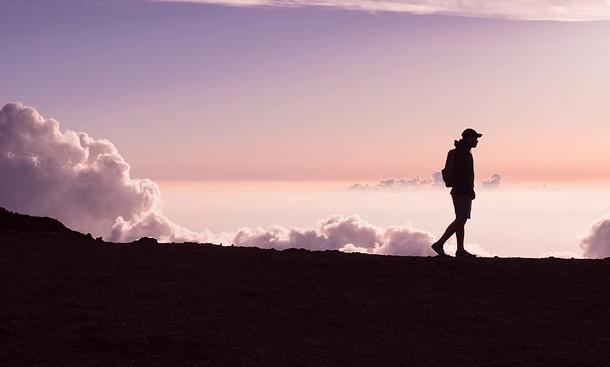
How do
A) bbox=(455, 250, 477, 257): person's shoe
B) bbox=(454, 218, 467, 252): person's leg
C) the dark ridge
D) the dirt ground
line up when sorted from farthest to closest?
the dark ridge, bbox=(454, 218, 467, 252): person's leg, bbox=(455, 250, 477, 257): person's shoe, the dirt ground

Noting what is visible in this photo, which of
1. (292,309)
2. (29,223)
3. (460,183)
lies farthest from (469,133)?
(29,223)

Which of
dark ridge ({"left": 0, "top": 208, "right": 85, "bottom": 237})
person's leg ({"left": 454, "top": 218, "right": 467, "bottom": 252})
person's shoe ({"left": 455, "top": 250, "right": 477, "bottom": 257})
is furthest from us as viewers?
dark ridge ({"left": 0, "top": 208, "right": 85, "bottom": 237})

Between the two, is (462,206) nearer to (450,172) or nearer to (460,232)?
(460,232)

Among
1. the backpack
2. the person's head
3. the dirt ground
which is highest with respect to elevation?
the person's head

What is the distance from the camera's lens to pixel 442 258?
44.2 ft

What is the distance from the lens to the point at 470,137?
14648 millimetres

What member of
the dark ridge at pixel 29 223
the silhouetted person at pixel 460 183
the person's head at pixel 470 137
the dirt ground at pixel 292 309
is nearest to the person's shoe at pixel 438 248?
the silhouetted person at pixel 460 183

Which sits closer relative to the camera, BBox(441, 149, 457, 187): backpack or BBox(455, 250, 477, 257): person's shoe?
BBox(455, 250, 477, 257): person's shoe

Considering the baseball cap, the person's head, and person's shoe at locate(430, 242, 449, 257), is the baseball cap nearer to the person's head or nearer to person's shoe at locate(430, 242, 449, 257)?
the person's head

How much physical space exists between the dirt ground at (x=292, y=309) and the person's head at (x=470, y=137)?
2.37m

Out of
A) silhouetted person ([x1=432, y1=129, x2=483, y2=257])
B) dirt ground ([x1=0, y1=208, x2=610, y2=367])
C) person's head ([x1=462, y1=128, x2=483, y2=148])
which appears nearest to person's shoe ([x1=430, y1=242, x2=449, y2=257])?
silhouetted person ([x1=432, y1=129, x2=483, y2=257])

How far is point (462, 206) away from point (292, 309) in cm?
575

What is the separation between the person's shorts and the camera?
14430mm

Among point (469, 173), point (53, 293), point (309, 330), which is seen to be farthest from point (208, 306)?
point (469, 173)
